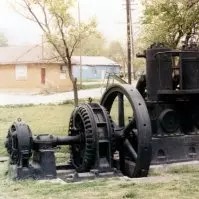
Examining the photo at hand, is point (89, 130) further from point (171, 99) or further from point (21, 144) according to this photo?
point (171, 99)

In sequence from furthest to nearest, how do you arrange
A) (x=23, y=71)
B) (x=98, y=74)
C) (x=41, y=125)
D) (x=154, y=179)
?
(x=98, y=74) < (x=23, y=71) < (x=41, y=125) < (x=154, y=179)

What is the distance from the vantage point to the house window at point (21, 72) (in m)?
44.5

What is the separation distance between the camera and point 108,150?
854cm

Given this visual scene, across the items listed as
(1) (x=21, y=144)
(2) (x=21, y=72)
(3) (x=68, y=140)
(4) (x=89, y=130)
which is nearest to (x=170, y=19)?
(3) (x=68, y=140)

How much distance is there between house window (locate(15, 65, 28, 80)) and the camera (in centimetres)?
4450

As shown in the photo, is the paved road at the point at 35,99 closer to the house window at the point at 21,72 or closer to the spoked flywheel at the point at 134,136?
the house window at the point at 21,72

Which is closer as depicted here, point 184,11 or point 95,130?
point 95,130

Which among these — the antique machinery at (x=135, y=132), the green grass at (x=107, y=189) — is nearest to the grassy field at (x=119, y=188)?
the green grass at (x=107, y=189)

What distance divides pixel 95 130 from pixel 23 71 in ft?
121

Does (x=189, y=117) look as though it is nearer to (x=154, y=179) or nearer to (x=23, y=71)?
(x=154, y=179)

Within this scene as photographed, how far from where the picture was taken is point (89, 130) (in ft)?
28.1

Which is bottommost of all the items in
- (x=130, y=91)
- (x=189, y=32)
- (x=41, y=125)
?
(x=41, y=125)

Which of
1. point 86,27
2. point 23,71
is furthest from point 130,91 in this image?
point 23,71

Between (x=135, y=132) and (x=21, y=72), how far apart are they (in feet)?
121
